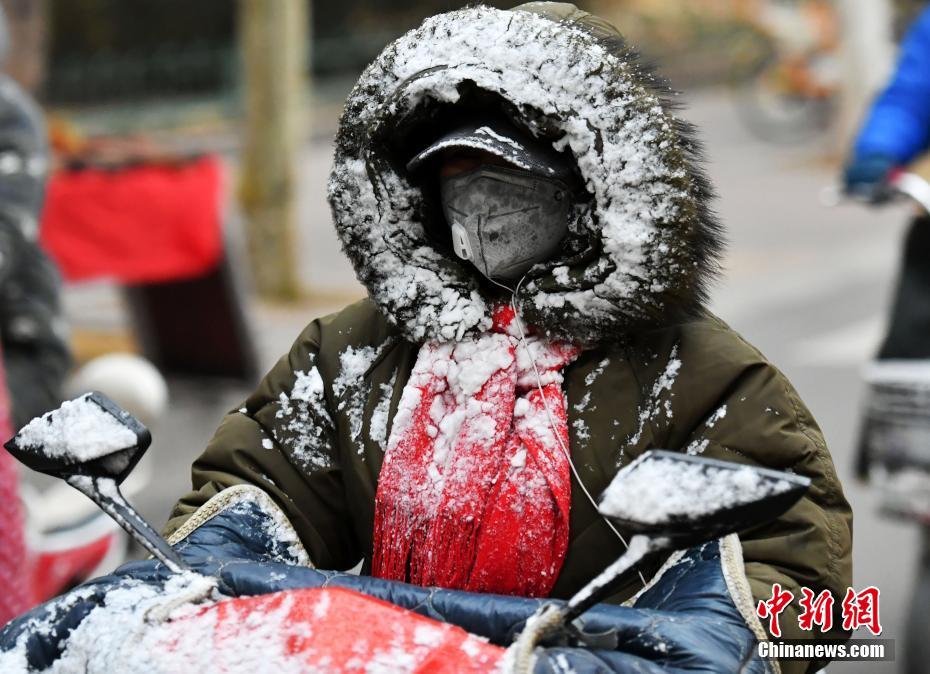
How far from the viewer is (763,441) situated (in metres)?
2.20

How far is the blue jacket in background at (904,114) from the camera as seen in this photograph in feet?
14.4

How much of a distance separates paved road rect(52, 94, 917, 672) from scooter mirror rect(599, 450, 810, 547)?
0.64 meters

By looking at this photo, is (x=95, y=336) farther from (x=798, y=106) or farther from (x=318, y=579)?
(x=798, y=106)

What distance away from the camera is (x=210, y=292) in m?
7.27

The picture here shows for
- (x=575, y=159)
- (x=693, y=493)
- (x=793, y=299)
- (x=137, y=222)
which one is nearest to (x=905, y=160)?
(x=575, y=159)

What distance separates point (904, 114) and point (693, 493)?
292cm

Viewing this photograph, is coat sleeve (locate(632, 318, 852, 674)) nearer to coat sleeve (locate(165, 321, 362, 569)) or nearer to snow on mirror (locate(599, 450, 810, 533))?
snow on mirror (locate(599, 450, 810, 533))

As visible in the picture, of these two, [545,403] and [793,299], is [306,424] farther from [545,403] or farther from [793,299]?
[793,299]

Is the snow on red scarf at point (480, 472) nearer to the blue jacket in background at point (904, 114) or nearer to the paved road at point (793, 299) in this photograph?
the paved road at point (793, 299)

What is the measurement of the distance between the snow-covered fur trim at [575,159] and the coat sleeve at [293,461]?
209 millimetres

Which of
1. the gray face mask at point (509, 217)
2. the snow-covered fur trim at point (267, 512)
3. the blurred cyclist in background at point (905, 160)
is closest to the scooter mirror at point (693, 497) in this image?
the gray face mask at point (509, 217)

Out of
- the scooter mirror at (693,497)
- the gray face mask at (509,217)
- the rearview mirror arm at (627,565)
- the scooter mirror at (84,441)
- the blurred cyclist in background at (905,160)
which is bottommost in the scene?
the rearview mirror arm at (627,565)

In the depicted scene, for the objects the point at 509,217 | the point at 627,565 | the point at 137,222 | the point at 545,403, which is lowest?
the point at 627,565

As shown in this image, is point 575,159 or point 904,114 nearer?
point 575,159
